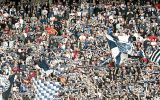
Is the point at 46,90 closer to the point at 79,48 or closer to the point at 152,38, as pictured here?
the point at 79,48

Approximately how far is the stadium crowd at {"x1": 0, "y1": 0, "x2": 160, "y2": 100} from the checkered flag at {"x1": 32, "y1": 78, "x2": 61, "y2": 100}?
4.87 feet

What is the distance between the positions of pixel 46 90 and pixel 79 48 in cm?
878

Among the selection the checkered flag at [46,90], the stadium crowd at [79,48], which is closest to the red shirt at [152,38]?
the stadium crowd at [79,48]

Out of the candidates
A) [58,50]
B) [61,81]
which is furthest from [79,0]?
[61,81]

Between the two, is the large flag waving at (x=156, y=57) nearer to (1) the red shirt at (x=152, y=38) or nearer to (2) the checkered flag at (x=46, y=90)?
(1) the red shirt at (x=152, y=38)

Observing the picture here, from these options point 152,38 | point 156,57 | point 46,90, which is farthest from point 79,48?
point 46,90

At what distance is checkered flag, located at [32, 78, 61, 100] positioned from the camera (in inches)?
2255

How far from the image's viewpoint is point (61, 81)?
6131 cm

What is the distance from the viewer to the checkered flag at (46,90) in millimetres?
57281

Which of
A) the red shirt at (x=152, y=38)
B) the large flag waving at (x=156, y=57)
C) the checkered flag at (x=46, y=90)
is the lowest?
the checkered flag at (x=46, y=90)

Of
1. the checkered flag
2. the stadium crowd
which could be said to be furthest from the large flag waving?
the checkered flag

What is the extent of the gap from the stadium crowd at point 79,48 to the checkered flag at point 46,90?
1486mm

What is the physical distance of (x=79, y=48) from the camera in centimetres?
6538

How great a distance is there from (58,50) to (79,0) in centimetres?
762
